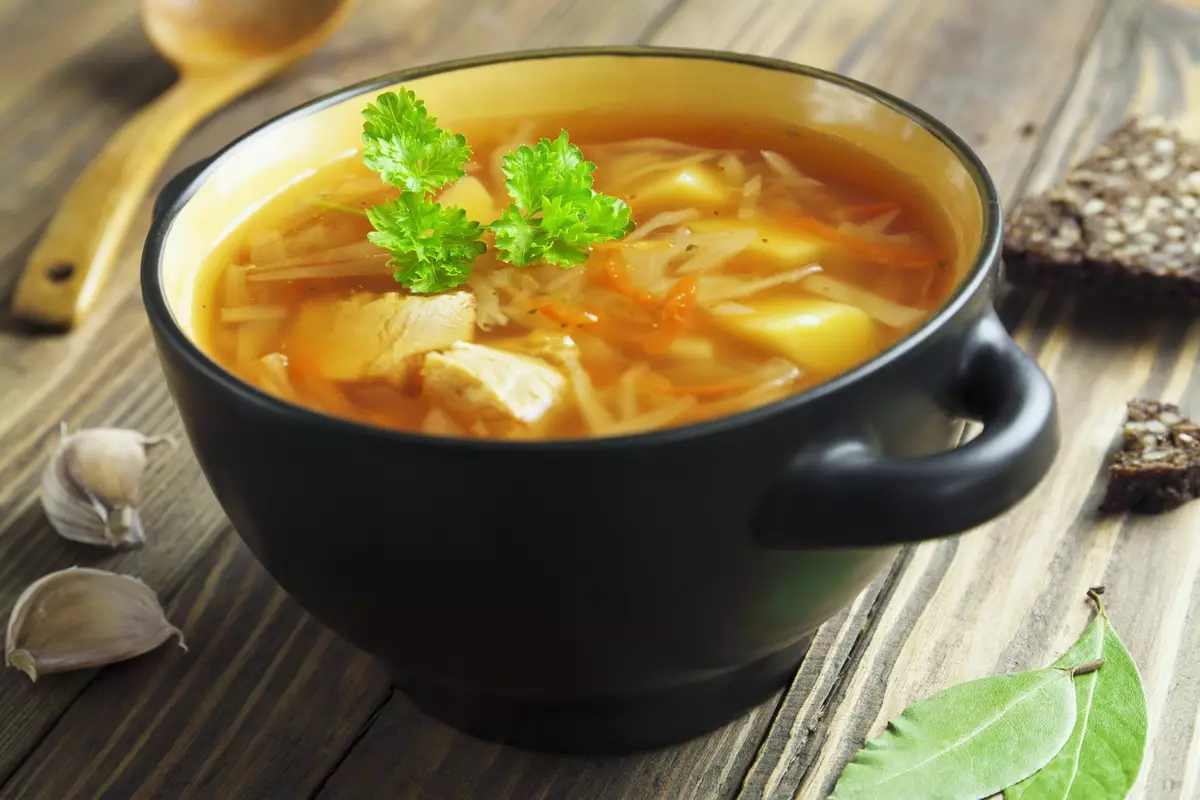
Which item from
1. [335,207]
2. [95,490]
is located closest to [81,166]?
[95,490]

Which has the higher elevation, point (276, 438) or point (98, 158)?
point (276, 438)

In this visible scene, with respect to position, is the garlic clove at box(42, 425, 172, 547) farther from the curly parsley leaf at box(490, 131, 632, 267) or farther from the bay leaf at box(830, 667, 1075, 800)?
the bay leaf at box(830, 667, 1075, 800)

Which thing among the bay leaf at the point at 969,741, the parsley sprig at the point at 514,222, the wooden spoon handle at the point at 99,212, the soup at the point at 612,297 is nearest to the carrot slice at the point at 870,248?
the soup at the point at 612,297

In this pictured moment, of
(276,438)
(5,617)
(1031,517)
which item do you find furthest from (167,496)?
(1031,517)

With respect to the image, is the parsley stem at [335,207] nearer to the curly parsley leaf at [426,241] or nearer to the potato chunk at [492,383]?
the curly parsley leaf at [426,241]

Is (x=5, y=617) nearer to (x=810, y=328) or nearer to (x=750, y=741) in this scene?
(x=750, y=741)

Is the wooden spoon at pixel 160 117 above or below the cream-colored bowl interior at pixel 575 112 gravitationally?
below
